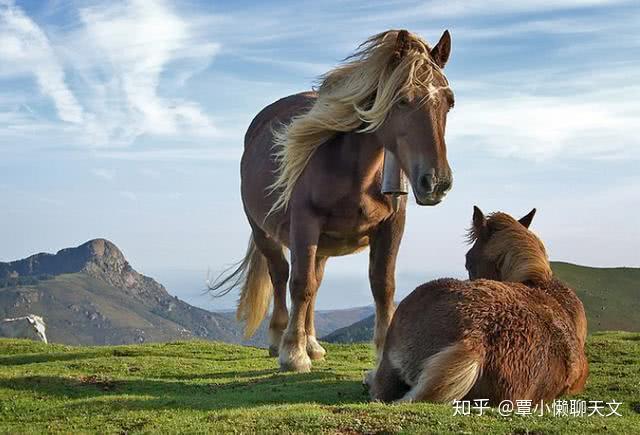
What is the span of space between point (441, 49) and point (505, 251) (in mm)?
2758

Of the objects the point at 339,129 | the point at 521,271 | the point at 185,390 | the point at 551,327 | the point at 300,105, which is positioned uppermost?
the point at 300,105

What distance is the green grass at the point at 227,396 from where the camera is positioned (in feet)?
25.3

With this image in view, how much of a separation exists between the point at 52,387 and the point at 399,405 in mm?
6439

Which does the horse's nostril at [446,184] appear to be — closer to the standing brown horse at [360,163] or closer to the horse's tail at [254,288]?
the standing brown horse at [360,163]

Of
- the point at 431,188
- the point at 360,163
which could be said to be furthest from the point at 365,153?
the point at 431,188

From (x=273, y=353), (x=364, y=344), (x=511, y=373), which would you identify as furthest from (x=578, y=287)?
(x=511, y=373)

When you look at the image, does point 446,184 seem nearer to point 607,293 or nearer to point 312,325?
point 312,325

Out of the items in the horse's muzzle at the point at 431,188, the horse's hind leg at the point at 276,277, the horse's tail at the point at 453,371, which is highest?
the horse's muzzle at the point at 431,188

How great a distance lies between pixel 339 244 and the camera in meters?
12.2

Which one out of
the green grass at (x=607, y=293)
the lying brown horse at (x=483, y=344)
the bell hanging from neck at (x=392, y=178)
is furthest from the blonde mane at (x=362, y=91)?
the green grass at (x=607, y=293)

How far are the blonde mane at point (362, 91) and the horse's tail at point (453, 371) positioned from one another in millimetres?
3487

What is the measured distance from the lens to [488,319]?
811 centimetres

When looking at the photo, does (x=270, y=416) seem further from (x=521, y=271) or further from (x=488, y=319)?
(x=521, y=271)

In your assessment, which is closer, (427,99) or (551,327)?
(551,327)
